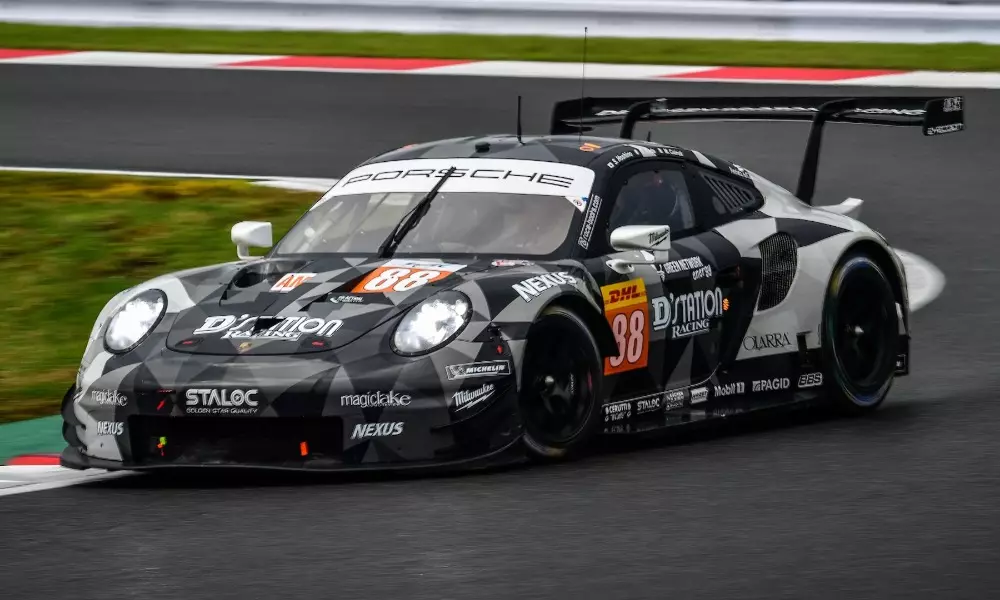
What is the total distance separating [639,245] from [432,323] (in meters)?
0.96

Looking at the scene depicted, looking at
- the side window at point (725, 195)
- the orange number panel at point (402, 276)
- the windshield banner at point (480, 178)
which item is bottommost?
the orange number panel at point (402, 276)

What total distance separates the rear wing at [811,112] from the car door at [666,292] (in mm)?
918

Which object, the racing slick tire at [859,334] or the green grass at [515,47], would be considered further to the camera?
the green grass at [515,47]

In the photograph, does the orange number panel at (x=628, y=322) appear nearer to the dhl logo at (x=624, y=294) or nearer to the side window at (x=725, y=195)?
the dhl logo at (x=624, y=294)

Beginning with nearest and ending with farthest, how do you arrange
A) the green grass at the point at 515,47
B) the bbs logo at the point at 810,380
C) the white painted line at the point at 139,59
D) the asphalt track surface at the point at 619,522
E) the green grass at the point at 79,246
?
the asphalt track surface at the point at 619,522
the bbs logo at the point at 810,380
the green grass at the point at 79,246
the green grass at the point at 515,47
the white painted line at the point at 139,59

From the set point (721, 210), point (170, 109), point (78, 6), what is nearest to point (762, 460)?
point (721, 210)

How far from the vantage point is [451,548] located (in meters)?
5.86

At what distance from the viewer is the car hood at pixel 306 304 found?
6934mm

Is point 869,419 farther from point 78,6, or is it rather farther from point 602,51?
point 78,6

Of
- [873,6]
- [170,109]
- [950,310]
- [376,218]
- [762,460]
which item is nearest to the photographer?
[762,460]

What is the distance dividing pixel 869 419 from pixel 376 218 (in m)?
2.28

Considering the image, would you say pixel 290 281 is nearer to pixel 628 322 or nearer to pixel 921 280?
pixel 628 322

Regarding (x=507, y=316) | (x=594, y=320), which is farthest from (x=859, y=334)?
(x=507, y=316)

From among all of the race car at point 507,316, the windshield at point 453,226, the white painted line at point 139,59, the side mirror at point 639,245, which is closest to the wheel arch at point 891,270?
the race car at point 507,316
